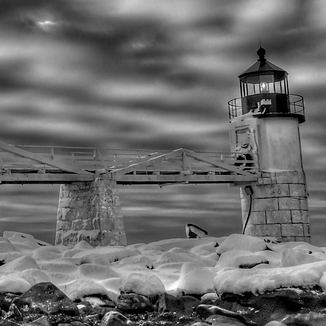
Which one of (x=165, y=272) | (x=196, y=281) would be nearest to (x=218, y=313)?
(x=196, y=281)

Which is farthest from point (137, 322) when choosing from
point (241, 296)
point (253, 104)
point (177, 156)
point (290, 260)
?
point (253, 104)

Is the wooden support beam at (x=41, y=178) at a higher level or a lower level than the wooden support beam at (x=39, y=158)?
lower

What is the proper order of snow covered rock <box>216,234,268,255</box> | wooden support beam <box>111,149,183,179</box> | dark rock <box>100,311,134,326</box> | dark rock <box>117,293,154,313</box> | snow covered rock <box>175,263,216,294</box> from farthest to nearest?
wooden support beam <box>111,149,183,179</box> < snow covered rock <box>216,234,268,255</box> < snow covered rock <box>175,263,216,294</box> < dark rock <box>117,293,154,313</box> < dark rock <box>100,311,134,326</box>

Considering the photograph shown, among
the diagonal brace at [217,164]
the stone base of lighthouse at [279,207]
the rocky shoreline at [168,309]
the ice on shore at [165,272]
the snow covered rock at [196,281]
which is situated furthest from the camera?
the stone base of lighthouse at [279,207]

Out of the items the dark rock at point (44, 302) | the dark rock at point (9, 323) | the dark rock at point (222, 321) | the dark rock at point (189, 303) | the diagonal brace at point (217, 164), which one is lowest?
the dark rock at point (222, 321)

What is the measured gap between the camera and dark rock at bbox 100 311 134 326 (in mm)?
7738

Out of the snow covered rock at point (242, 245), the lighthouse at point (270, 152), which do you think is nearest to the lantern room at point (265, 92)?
the lighthouse at point (270, 152)

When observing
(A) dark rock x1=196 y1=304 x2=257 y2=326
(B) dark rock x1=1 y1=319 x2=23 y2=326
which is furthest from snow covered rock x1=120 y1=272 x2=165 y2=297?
(B) dark rock x1=1 y1=319 x2=23 y2=326

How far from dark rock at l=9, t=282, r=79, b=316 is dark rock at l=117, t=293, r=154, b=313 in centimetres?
75

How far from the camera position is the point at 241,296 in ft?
28.8

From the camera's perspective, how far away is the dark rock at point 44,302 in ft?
27.2

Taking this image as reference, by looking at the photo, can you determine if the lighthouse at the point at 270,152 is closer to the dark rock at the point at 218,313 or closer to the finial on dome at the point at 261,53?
the finial on dome at the point at 261,53

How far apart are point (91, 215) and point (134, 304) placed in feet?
32.2

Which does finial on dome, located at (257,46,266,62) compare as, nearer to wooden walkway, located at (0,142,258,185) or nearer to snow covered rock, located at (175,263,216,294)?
wooden walkway, located at (0,142,258,185)
